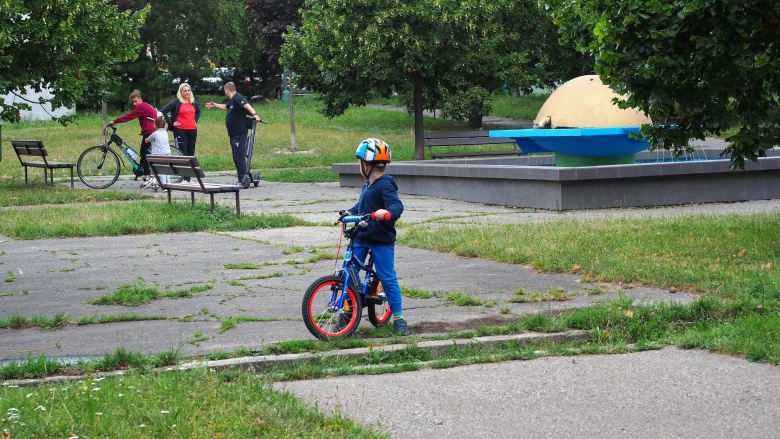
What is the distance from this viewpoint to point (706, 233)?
1139 cm

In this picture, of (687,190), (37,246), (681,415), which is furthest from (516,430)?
(687,190)

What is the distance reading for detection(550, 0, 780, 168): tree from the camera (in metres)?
9.60

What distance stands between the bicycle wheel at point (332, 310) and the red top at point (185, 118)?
1260 cm

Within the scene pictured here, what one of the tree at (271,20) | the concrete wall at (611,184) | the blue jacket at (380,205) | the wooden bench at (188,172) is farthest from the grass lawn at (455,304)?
the tree at (271,20)

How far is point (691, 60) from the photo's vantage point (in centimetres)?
990

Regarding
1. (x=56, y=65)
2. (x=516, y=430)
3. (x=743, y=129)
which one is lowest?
(x=516, y=430)

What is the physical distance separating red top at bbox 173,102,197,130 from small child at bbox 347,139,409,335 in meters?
12.4

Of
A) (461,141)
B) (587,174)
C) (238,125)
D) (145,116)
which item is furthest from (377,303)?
(461,141)

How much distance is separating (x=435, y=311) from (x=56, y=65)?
41.8 ft

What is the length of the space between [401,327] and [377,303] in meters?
0.31

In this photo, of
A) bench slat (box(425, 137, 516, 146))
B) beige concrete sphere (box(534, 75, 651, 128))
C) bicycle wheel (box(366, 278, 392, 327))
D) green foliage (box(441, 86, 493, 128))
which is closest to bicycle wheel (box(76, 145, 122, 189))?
bench slat (box(425, 137, 516, 146))

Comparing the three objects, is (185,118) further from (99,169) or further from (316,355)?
(316,355)

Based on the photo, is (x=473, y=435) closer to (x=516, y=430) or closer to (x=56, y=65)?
(x=516, y=430)

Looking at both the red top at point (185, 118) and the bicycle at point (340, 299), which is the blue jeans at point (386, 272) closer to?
the bicycle at point (340, 299)
